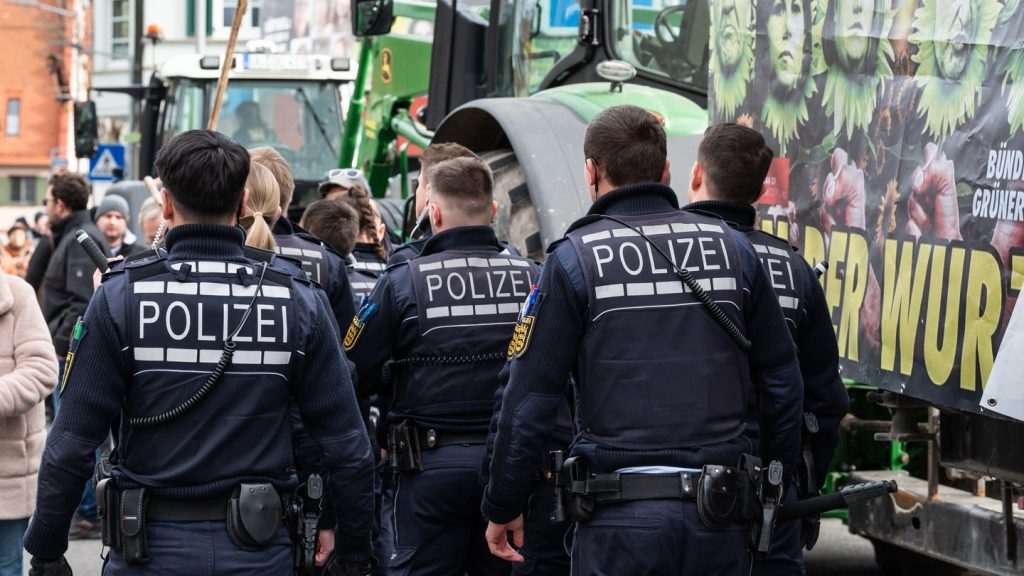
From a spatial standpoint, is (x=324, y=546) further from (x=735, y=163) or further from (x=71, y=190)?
(x=71, y=190)

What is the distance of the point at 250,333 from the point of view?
364cm

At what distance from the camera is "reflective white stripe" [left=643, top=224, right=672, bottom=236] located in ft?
12.9

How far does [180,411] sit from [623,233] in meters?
1.16

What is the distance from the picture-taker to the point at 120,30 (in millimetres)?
54281

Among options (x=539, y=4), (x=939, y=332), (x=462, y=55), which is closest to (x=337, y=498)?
(x=939, y=332)

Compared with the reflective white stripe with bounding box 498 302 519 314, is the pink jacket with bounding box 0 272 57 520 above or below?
below

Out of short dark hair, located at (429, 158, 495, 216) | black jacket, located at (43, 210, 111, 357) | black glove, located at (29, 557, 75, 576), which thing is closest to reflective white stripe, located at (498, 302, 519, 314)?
short dark hair, located at (429, 158, 495, 216)

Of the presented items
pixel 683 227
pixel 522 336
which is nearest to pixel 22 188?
pixel 522 336

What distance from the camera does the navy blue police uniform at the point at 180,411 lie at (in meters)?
3.57

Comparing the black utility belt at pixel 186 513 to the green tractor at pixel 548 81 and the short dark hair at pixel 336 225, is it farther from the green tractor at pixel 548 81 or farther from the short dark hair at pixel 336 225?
the short dark hair at pixel 336 225

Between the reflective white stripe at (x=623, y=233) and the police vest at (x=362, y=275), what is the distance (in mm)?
2719

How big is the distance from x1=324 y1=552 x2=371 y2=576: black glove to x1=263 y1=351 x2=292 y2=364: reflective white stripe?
60 cm

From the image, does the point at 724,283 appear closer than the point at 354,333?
Yes

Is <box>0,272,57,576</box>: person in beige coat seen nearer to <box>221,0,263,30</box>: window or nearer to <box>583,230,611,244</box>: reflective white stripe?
<box>583,230,611,244</box>: reflective white stripe
